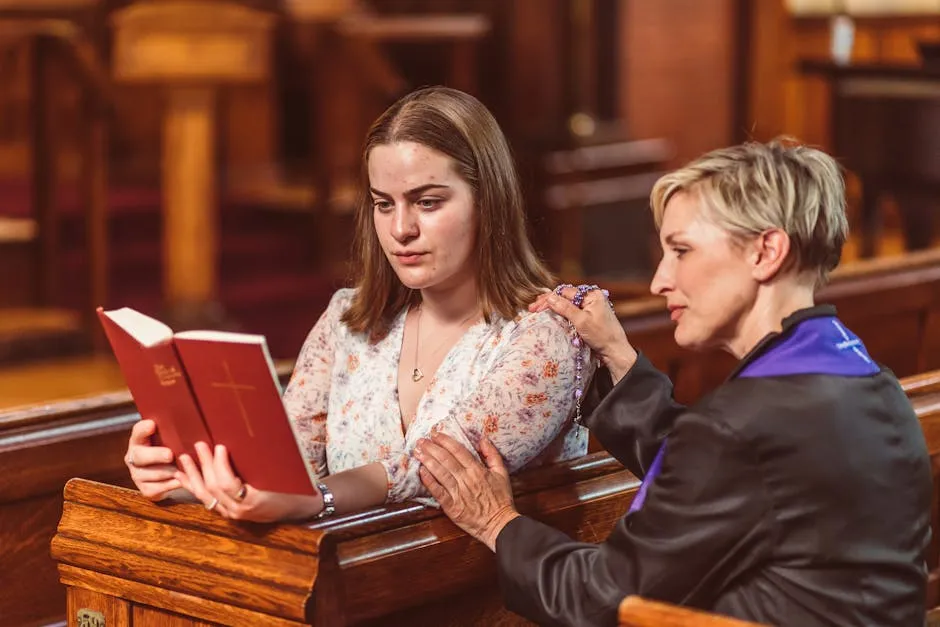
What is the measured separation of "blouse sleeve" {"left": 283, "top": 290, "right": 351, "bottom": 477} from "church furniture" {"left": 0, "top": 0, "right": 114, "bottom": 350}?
3.38 metres

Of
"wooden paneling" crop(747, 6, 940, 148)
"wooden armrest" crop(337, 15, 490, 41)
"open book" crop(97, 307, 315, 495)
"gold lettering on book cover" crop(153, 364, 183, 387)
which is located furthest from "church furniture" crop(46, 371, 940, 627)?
"wooden paneling" crop(747, 6, 940, 148)

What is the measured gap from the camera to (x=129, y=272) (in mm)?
6625

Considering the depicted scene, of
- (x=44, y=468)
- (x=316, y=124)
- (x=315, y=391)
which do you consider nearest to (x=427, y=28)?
(x=316, y=124)

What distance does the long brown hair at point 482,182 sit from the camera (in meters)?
2.27

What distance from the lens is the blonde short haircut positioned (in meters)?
1.87

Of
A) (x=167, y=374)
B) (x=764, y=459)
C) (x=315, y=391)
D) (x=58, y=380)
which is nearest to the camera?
(x=764, y=459)

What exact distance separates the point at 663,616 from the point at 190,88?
4222mm

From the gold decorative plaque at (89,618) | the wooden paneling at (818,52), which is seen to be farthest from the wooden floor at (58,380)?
the wooden paneling at (818,52)

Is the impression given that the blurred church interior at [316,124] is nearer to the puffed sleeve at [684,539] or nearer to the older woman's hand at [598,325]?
the older woman's hand at [598,325]

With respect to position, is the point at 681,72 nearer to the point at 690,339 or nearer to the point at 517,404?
the point at 517,404

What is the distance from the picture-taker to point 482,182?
2.29m

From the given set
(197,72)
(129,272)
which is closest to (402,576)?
(197,72)

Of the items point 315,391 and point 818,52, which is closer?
point 315,391

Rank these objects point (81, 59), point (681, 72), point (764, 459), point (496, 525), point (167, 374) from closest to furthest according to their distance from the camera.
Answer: point (764, 459) → point (167, 374) → point (496, 525) → point (81, 59) → point (681, 72)
